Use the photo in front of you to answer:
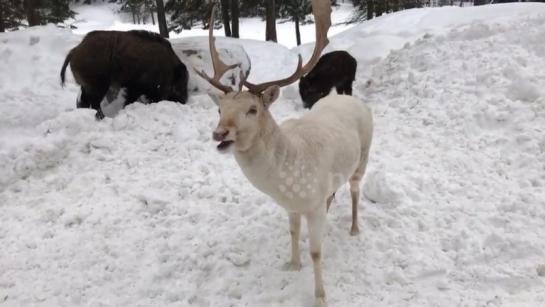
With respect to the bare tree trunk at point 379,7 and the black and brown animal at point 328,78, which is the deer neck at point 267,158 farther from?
the bare tree trunk at point 379,7

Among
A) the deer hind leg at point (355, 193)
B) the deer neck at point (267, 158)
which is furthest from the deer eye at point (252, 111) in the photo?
the deer hind leg at point (355, 193)

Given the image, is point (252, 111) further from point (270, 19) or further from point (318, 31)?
point (270, 19)

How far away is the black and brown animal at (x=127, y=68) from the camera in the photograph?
779cm

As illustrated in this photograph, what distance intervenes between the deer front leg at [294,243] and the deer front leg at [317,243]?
36cm

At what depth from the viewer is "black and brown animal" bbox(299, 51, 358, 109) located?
→ 8883 millimetres

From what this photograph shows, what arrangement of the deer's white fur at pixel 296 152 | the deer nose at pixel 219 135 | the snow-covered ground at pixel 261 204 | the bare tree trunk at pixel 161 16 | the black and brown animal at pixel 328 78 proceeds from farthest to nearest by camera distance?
the bare tree trunk at pixel 161 16
the black and brown animal at pixel 328 78
the snow-covered ground at pixel 261 204
the deer's white fur at pixel 296 152
the deer nose at pixel 219 135

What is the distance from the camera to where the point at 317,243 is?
396 centimetres

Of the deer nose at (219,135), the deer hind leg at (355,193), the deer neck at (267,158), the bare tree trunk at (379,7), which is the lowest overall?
the deer hind leg at (355,193)

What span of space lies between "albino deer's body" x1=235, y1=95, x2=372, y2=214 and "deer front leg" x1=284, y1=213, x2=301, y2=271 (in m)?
0.49

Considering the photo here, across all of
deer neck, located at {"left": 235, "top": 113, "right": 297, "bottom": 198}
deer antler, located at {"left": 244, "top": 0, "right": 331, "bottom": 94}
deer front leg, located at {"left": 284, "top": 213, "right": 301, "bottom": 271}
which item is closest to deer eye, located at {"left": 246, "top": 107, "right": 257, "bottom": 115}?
deer neck, located at {"left": 235, "top": 113, "right": 297, "bottom": 198}

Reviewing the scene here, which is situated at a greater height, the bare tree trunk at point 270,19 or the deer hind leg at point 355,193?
the bare tree trunk at point 270,19

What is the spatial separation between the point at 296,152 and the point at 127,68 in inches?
213

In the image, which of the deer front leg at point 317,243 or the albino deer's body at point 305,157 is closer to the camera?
the albino deer's body at point 305,157

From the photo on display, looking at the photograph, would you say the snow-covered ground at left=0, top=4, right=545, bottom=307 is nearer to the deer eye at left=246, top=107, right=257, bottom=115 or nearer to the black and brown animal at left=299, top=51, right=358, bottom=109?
the black and brown animal at left=299, top=51, right=358, bottom=109
